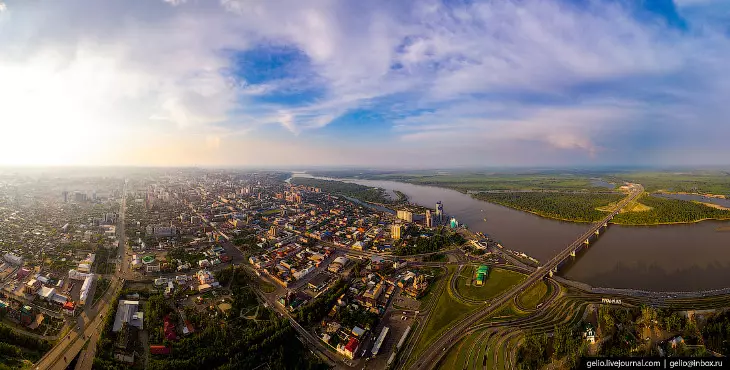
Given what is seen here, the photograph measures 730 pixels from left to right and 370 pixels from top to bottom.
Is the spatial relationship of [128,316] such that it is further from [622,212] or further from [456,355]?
[622,212]

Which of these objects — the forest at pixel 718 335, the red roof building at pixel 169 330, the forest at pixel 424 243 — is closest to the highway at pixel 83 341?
the red roof building at pixel 169 330

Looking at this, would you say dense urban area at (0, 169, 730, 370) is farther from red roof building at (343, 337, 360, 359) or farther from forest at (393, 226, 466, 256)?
forest at (393, 226, 466, 256)

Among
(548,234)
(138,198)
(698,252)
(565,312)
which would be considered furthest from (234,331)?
(138,198)

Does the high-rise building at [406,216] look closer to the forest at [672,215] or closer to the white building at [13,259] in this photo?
the forest at [672,215]

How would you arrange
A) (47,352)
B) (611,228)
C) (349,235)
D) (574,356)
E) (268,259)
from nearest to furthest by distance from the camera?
(574,356) < (47,352) < (268,259) < (349,235) < (611,228)

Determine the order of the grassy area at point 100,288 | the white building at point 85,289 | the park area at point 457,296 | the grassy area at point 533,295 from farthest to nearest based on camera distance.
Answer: the grassy area at point 100,288, the grassy area at point 533,295, the white building at point 85,289, the park area at point 457,296

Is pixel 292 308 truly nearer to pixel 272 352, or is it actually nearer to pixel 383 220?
pixel 272 352
